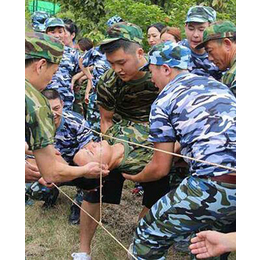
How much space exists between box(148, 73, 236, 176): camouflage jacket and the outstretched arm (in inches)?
13.9

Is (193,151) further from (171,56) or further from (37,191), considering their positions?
→ (37,191)

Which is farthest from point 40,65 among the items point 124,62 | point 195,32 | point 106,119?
point 195,32

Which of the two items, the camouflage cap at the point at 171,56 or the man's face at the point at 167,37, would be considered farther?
the man's face at the point at 167,37

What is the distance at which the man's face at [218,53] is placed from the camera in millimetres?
3510

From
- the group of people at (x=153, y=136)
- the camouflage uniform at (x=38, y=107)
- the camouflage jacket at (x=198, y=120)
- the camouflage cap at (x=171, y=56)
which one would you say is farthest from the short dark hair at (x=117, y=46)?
the camouflage jacket at (x=198, y=120)

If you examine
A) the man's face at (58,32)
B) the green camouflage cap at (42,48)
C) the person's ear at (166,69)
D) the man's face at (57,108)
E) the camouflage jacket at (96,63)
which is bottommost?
the camouflage jacket at (96,63)

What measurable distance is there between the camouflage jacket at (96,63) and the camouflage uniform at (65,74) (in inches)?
9.6

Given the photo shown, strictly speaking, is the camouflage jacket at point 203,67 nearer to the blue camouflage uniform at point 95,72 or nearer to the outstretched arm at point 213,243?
the blue camouflage uniform at point 95,72

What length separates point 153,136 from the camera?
2672 millimetres

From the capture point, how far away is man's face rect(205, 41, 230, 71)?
3.51m

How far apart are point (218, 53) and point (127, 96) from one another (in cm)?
77

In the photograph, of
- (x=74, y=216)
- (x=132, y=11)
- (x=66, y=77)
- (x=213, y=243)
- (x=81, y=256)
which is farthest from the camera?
(x=132, y=11)

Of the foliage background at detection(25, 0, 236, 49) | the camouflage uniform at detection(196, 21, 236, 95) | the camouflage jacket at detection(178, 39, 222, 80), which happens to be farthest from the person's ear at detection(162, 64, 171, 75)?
the foliage background at detection(25, 0, 236, 49)

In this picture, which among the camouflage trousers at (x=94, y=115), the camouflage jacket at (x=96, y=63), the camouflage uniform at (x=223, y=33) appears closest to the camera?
the camouflage uniform at (x=223, y=33)
